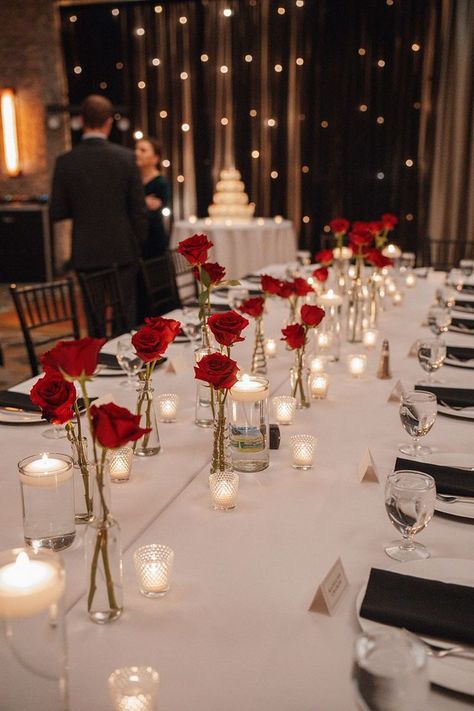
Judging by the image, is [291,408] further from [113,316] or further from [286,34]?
[286,34]

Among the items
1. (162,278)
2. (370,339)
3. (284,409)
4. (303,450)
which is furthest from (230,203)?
(303,450)

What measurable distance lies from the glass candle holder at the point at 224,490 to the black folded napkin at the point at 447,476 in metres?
0.34

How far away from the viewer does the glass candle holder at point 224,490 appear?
50.6 inches

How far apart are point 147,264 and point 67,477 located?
268 cm

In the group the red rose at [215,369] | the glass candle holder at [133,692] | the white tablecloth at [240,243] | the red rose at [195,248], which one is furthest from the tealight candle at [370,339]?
the white tablecloth at [240,243]

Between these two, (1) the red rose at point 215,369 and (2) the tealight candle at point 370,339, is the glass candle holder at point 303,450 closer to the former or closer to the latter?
(1) the red rose at point 215,369

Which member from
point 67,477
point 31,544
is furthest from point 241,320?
point 31,544

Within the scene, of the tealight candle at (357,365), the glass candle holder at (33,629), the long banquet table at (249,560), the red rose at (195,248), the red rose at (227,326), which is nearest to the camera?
the glass candle holder at (33,629)

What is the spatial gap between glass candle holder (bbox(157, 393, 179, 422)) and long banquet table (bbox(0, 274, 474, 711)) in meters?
0.03

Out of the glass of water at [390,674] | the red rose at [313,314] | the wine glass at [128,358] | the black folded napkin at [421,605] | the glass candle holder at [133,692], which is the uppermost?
the red rose at [313,314]

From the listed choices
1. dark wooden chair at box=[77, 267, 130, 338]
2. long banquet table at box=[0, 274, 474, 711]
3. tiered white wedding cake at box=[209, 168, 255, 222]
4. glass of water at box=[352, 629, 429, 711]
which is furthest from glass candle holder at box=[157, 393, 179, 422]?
tiered white wedding cake at box=[209, 168, 255, 222]

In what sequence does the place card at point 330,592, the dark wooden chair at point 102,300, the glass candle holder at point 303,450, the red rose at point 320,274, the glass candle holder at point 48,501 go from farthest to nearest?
1. the dark wooden chair at point 102,300
2. the red rose at point 320,274
3. the glass candle holder at point 303,450
4. the glass candle holder at point 48,501
5. the place card at point 330,592

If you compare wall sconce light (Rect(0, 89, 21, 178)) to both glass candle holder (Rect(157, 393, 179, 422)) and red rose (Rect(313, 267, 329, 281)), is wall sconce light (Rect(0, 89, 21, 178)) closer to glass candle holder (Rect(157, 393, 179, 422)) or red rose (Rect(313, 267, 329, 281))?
red rose (Rect(313, 267, 329, 281))

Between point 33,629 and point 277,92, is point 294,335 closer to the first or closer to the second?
point 33,629
